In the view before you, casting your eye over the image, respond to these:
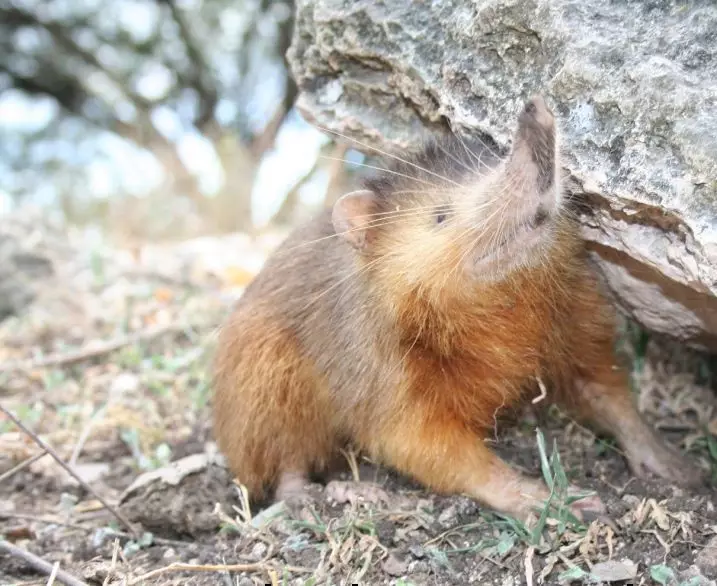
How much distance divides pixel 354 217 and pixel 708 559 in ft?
5.40

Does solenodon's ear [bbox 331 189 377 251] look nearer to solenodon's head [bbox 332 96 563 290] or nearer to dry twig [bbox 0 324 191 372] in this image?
solenodon's head [bbox 332 96 563 290]

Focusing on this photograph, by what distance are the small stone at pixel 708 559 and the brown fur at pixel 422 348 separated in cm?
61

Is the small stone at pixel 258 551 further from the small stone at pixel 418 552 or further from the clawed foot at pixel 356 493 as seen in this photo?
the small stone at pixel 418 552

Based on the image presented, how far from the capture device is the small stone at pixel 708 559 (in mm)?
2551

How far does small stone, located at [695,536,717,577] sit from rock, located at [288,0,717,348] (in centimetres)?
80

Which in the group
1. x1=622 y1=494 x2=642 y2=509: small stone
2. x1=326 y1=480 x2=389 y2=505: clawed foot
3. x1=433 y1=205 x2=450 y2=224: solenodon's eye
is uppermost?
x1=433 y1=205 x2=450 y2=224: solenodon's eye

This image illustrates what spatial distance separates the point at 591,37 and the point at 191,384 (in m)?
3.05

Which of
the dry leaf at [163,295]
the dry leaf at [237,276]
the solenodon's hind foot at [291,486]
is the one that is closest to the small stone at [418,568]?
the solenodon's hind foot at [291,486]

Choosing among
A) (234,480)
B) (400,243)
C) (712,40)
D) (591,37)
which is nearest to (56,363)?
(234,480)

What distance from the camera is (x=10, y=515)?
11.7ft

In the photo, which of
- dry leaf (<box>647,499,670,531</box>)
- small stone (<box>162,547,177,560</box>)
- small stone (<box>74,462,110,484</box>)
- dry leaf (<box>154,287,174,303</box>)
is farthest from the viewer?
dry leaf (<box>154,287,174,303</box>)

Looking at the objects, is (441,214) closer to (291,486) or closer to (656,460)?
(656,460)

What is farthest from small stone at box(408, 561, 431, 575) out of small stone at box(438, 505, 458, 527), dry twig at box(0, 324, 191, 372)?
dry twig at box(0, 324, 191, 372)

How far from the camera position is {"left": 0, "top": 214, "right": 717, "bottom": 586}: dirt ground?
2787 mm
